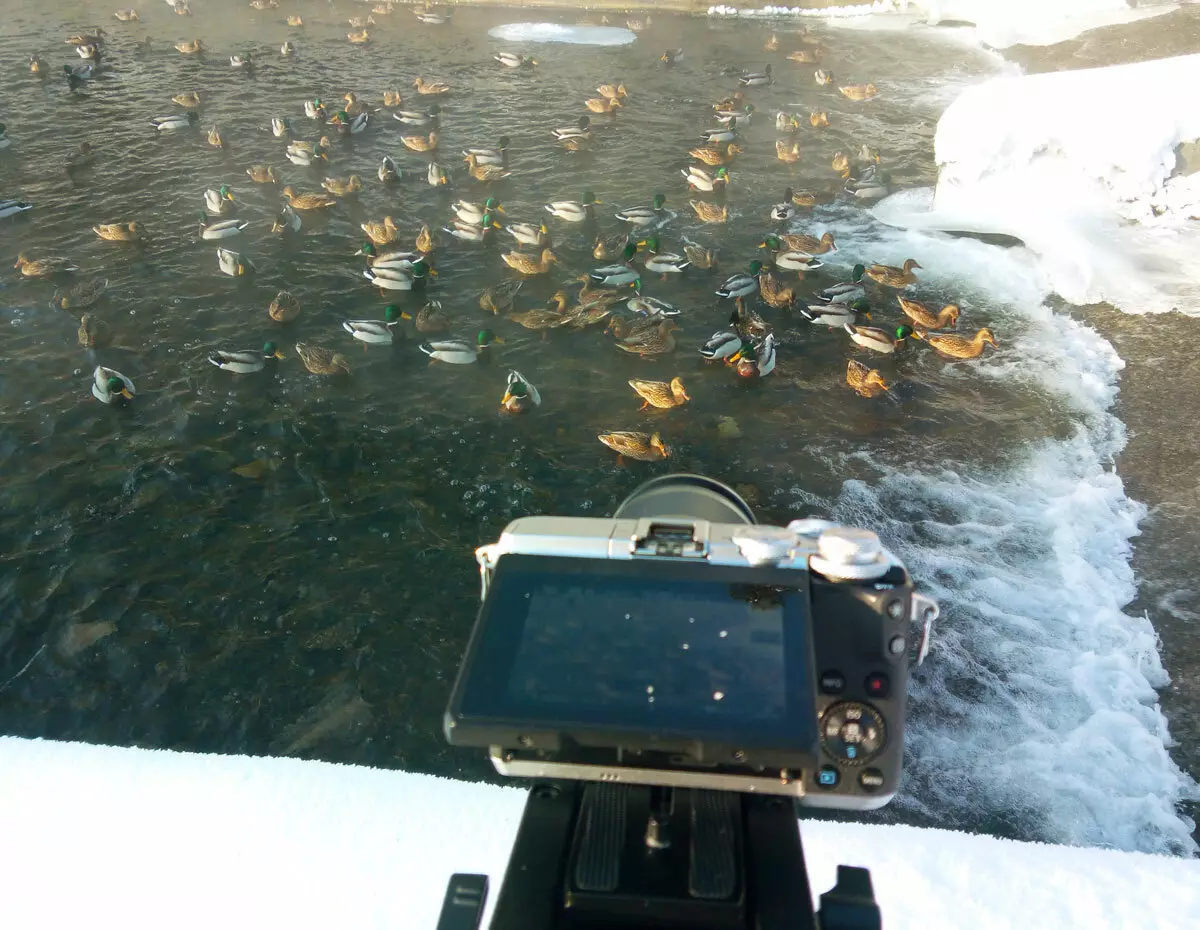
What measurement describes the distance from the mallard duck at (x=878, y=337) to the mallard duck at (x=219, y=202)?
10.8 m

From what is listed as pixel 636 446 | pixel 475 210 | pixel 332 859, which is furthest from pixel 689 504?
pixel 475 210

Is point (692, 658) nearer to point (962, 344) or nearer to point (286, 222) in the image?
point (962, 344)

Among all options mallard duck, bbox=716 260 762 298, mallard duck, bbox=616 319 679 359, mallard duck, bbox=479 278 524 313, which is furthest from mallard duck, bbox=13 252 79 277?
mallard duck, bbox=716 260 762 298

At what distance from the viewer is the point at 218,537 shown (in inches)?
345

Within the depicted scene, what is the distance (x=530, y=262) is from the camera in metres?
13.1

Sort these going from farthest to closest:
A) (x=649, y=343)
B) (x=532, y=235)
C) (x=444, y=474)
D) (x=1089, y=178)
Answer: (x=532, y=235) → (x=1089, y=178) → (x=649, y=343) → (x=444, y=474)

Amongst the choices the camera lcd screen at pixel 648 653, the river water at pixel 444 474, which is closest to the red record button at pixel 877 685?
the camera lcd screen at pixel 648 653

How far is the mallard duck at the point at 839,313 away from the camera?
11.9 meters

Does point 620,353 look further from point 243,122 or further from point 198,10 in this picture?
point 198,10

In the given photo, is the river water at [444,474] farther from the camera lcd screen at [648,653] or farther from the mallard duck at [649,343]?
the camera lcd screen at [648,653]

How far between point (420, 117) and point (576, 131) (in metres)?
3.64

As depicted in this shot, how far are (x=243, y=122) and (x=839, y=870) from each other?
67.0 feet

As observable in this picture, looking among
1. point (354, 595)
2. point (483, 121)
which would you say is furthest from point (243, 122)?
point (354, 595)

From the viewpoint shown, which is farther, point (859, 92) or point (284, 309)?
point (859, 92)
